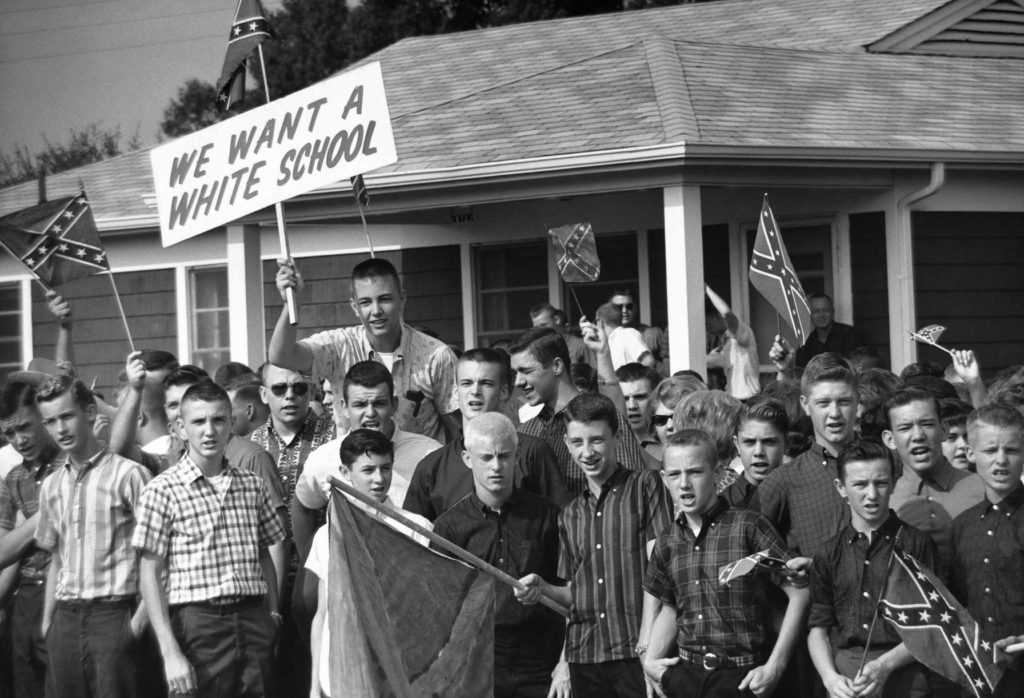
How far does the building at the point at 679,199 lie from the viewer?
41.5 feet

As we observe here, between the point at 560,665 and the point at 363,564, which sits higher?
the point at 363,564

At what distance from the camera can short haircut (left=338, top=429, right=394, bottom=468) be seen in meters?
6.60

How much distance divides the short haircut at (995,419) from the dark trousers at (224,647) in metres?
2.93

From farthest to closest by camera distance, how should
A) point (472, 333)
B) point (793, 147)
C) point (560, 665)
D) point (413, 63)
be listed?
point (413, 63) → point (472, 333) → point (793, 147) → point (560, 665)

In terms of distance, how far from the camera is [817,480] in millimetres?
6355

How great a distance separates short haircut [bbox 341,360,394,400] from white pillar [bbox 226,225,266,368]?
714 cm

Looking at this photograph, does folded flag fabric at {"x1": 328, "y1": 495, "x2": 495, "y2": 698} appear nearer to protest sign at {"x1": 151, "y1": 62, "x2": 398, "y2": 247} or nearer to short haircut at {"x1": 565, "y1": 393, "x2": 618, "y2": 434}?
short haircut at {"x1": 565, "y1": 393, "x2": 618, "y2": 434}

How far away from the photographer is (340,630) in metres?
6.20

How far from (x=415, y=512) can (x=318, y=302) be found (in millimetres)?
9320

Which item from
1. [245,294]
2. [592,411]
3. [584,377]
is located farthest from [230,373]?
[245,294]

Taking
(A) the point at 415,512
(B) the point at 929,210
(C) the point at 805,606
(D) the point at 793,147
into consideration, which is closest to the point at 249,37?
(A) the point at 415,512

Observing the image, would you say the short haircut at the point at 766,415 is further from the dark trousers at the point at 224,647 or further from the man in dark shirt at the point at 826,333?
the man in dark shirt at the point at 826,333

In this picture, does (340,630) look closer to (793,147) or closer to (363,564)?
(363,564)

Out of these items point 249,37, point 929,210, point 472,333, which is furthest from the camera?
point 472,333
